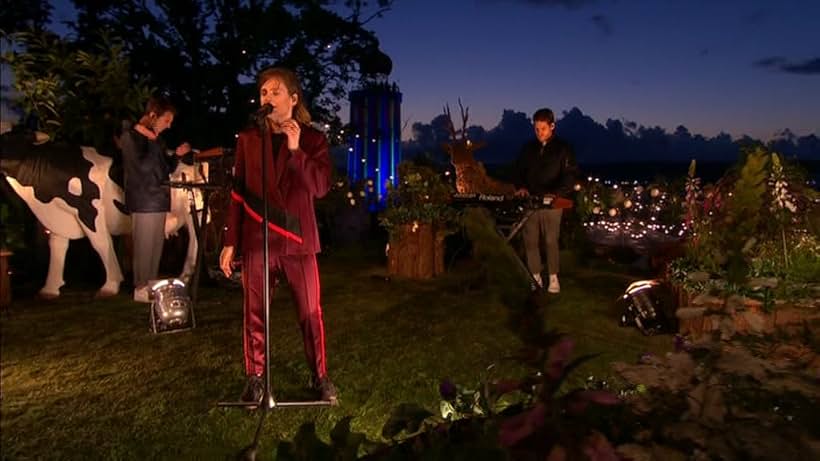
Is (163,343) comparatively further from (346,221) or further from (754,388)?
(346,221)

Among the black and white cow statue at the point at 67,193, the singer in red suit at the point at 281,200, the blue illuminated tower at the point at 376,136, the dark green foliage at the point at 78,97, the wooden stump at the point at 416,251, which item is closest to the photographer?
the singer in red suit at the point at 281,200

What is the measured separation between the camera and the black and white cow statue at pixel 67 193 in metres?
6.97

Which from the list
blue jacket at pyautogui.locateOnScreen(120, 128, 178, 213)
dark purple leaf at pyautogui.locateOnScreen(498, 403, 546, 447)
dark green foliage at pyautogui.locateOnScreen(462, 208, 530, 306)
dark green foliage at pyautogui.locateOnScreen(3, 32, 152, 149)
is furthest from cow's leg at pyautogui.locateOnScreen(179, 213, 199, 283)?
dark green foliage at pyautogui.locateOnScreen(462, 208, 530, 306)

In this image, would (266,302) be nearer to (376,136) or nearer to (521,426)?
(521,426)

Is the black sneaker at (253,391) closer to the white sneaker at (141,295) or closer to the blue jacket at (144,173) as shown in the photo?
the blue jacket at (144,173)

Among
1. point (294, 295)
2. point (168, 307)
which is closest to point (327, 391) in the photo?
point (294, 295)

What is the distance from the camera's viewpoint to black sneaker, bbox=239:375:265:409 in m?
4.04

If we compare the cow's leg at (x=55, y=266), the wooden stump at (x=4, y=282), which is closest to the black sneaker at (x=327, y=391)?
the wooden stump at (x=4, y=282)

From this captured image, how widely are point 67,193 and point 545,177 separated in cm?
471

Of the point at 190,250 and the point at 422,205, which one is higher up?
the point at 422,205

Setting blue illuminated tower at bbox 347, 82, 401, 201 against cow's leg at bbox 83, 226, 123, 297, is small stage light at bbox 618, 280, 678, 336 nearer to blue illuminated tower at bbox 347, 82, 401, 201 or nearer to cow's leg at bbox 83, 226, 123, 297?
cow's leg at bbox 83, 226, 123, 297

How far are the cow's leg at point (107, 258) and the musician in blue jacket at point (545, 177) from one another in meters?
4.19

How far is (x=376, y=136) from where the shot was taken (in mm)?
15961

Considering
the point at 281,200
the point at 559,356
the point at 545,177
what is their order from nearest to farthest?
the point at 559,356, the point at 281,200, the point at 545,177
